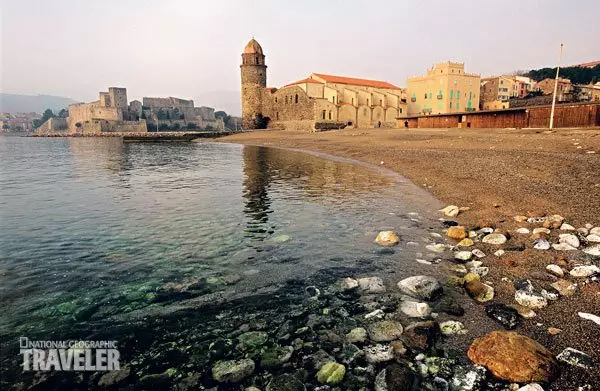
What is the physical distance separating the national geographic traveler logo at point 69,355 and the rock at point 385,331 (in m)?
3.20

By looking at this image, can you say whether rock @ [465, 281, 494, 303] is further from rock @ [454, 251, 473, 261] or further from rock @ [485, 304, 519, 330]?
rock @ [454, 251, 473, 261]

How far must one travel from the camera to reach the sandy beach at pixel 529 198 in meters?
Answer: 4.20

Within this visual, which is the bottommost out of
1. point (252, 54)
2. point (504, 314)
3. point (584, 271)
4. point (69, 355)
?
point (69, 355)

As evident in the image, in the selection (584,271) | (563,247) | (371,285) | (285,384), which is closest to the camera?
(285,384)

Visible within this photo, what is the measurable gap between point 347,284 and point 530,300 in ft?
9.02

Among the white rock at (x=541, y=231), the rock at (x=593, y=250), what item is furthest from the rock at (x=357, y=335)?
the white rock at (x=541, y=231)

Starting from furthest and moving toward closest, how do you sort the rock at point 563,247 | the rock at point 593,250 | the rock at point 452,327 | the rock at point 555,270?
1. the rock at point 563,247
2. the rock at point 593,250
3. the rock at point 555,270
4. the rock at point 452,327

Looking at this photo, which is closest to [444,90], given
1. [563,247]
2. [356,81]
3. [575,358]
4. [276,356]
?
[356,81]

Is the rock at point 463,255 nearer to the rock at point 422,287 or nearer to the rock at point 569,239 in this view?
the rock at point 422,287

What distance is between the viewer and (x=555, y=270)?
552 centimetres

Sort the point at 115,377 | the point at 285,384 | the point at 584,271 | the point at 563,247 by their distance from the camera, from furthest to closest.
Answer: the point at 563,247, the point at 584,271, the point at 115,377, the point at 285,384

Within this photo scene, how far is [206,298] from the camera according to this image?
17.4ft

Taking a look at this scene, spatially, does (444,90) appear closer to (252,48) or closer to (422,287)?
(252,48)

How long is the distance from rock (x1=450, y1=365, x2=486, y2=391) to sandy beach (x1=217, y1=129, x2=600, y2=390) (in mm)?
699
